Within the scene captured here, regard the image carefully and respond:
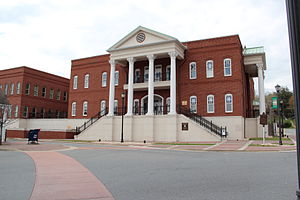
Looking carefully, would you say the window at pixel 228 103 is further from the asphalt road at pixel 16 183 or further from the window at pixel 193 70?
the asphalt road at pixel 16 183

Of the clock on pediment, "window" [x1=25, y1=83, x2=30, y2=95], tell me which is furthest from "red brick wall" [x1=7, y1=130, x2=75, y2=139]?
the clock on pediment

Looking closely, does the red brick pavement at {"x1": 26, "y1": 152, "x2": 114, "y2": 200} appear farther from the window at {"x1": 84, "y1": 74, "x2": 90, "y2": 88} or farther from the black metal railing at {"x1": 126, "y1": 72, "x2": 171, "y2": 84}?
the window at {"x1": 84, "y1": 74, "x2": 90, "y2": 88}

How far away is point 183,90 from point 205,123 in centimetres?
490

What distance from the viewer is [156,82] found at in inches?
1244

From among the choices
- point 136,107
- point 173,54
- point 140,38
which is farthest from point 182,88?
point 140,38

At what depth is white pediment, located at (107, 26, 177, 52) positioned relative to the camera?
2964 centimetres

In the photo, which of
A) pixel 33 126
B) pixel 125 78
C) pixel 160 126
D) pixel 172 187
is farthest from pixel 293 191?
pixel 33 126

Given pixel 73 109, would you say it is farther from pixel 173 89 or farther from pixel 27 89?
pixel 173 89

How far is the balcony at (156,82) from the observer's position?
31.2 meters

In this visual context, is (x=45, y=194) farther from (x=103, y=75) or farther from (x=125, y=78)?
(x=103, y=75)

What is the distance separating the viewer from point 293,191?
238 inches

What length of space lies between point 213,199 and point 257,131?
86.4 ft

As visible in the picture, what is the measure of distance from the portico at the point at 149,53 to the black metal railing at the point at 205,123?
284 cm

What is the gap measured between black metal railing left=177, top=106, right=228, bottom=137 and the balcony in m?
3.31
